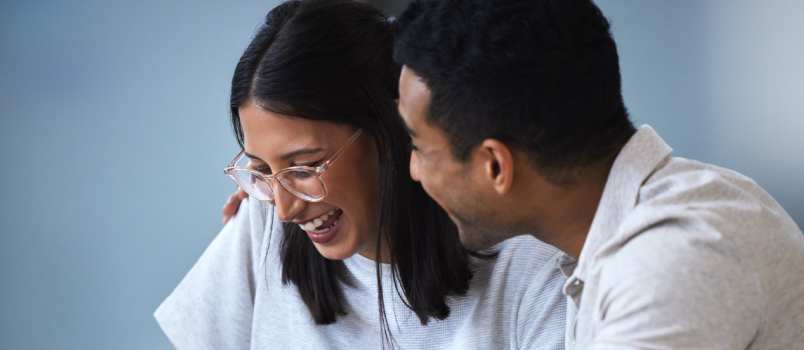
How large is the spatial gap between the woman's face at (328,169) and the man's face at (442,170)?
22 cm

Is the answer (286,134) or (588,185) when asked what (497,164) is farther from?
(286,134)

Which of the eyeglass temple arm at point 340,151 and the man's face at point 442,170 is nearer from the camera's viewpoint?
the man's face at point 442,170

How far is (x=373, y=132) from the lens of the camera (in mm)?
1405

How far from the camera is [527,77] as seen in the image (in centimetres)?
105

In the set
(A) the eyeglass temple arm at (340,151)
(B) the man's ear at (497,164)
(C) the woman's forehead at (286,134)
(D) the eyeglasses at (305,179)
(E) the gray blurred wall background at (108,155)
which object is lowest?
(E) the gray blurred wall background at (108,155)

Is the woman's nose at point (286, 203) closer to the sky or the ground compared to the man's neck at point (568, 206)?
closer to the ground

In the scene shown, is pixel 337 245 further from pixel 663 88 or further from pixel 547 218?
pixel 663 88

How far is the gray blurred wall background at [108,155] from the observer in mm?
2154

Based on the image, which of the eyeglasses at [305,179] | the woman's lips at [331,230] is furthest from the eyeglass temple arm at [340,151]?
the woman's lips at [331,230]

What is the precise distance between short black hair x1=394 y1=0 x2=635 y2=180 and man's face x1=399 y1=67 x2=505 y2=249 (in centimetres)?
2

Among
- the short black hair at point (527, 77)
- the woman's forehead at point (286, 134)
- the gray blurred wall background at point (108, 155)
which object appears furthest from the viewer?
the gray blurred wall background at point (108, 155)

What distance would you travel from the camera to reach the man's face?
3.69 feet

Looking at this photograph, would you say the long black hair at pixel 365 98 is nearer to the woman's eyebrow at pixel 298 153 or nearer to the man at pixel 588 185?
the woman's eyebrow at pixel 298 153

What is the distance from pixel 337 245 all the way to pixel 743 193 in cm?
64
